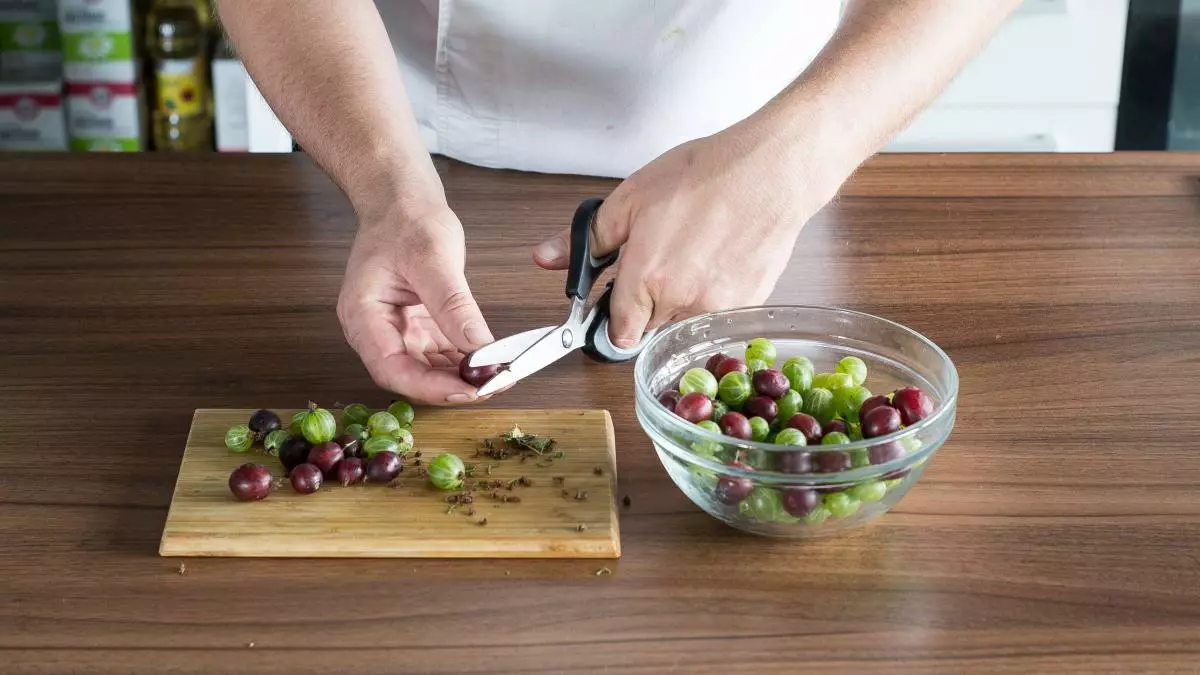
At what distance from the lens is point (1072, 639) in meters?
0.80

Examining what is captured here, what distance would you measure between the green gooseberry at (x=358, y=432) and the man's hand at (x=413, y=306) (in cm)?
6

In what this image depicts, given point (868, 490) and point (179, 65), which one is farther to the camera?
point (179, 65)

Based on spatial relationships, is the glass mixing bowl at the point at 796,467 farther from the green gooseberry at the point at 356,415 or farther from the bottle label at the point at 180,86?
the bottle label at the point at 180,86

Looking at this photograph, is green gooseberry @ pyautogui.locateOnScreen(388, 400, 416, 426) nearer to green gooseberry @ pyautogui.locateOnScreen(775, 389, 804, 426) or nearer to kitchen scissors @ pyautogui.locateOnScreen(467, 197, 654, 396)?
kitchen scissors @ pyautogui.locateOnScreen(467, 197, 654, 396)

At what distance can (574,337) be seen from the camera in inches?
42.9

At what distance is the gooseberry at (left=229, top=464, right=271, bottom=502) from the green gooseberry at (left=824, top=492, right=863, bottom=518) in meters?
0.40

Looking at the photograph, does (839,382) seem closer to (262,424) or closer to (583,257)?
(583,257)

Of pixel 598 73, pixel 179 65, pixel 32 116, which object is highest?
pixel 598 73

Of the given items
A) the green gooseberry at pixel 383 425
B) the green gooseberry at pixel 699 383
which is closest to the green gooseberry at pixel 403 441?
the green gooseberry at pixel 383 425

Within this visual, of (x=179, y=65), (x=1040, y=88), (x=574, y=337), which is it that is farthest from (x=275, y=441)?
(x=1040, y=88)

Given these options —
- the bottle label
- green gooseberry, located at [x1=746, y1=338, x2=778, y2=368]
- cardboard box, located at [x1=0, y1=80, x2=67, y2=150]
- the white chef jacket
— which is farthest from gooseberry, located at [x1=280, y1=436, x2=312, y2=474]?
cardboard box, located at [x1=0, y1=80, x2=67, y2=150]

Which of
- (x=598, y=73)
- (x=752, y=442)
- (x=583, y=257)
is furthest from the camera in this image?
(x=598, y=73)

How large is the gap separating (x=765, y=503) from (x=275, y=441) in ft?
1.26

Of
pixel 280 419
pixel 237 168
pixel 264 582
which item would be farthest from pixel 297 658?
pixel 237 168
